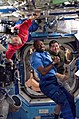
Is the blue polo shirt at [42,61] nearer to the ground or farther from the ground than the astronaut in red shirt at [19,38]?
nearer to the ground

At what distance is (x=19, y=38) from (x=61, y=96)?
1526 millimetres

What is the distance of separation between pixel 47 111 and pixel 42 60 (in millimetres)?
1239

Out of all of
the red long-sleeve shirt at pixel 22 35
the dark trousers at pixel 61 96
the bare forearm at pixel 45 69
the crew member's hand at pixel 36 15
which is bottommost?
the dark trousers at pixel 61 96

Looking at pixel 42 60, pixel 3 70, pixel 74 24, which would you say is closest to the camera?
pixel 3 70

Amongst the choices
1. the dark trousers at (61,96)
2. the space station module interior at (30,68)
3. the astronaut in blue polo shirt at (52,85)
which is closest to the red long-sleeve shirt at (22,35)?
the space station module interior at (30,68)

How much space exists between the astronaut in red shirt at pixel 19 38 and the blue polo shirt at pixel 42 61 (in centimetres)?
36

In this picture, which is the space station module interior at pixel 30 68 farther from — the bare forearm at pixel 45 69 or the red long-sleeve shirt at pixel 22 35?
the bare forearm at pixel 45 69

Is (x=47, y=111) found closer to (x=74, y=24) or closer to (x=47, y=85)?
Answer: (x=47, y=85)

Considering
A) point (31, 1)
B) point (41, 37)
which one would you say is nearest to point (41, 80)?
point (41, 37)

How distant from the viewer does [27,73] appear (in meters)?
11.4

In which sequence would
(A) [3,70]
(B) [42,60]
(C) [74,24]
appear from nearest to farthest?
(A) [3,70] → (B) [42,60] → (C) [74,24]

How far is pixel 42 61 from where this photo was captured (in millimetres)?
10453

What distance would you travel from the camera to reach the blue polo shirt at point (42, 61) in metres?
10.4

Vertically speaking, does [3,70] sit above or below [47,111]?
above
